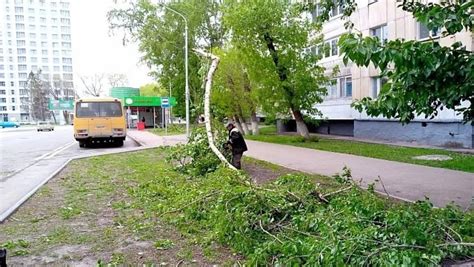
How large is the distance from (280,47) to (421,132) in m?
8.20

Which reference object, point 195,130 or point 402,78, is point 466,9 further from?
point 195,130

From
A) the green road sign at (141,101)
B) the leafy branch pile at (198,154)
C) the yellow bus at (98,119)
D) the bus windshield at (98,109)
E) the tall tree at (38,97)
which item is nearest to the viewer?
the leafy branch pile at (198,154)

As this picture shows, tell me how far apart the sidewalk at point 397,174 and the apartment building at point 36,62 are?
1156 inches

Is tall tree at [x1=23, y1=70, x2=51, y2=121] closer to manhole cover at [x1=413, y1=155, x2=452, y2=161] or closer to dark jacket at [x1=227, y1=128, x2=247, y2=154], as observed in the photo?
dark jacket at [x1=227, y1=128, x2=247, y2=154]

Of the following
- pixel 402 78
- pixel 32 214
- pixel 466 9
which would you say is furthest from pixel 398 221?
pixel 32 214

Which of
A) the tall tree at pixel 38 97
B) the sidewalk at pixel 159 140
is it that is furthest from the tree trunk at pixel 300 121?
the tall tree at pixel 38 97

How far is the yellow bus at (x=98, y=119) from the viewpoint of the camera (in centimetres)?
2283

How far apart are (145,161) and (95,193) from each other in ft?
20.2

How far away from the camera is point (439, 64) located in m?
5.03

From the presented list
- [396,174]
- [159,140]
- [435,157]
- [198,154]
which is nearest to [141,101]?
[159,140]

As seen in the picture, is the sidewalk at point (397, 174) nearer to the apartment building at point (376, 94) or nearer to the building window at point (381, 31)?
the apartment building at point (376, 94)

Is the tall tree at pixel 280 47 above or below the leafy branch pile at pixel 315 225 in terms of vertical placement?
above

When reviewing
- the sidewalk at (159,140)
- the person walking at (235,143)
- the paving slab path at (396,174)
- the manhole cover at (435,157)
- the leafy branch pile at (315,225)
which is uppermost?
the person walking at (235,143)

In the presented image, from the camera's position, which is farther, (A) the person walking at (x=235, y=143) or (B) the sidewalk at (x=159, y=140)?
(B) the sidewalk at (x=159, y=140)
